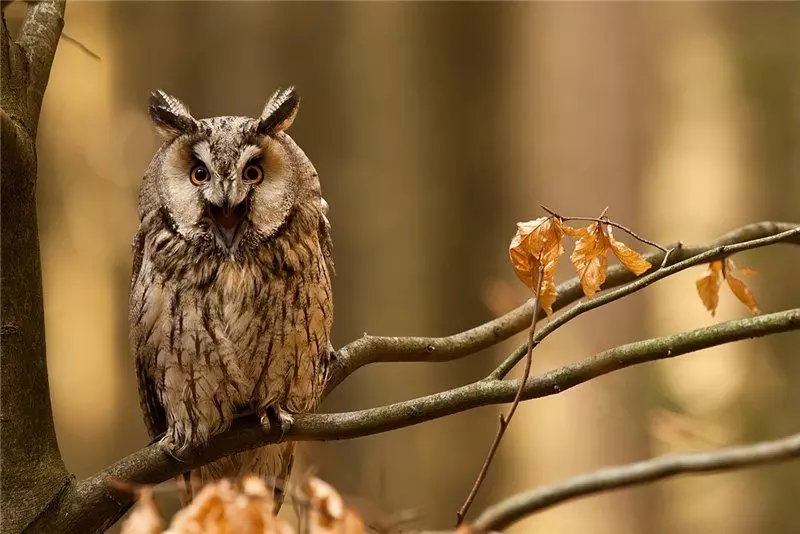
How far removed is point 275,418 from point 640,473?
2.82 feet

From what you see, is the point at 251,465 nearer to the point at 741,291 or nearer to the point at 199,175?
the point at 199,175

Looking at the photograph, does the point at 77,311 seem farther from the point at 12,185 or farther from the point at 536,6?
the point at 12,185

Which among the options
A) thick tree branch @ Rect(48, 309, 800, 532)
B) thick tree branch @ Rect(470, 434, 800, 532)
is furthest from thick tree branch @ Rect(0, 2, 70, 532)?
thick tree branch @ Rect(470, 434, 800, 532)

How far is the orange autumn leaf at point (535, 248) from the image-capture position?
1.43 m

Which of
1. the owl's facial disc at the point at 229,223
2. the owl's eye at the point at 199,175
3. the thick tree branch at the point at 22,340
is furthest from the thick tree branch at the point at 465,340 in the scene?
the thick tree branch at the point at 22,340

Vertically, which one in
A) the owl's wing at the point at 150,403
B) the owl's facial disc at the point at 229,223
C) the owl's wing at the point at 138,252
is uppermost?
the owl's facial disc at the point at 229,223

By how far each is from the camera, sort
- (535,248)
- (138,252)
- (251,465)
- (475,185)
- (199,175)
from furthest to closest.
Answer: (475,185), (251,465), (138,252), (199,175), (535,248)

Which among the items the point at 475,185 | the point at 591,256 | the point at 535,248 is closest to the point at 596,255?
the point at 591,256

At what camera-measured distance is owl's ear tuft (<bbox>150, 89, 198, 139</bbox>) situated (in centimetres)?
179

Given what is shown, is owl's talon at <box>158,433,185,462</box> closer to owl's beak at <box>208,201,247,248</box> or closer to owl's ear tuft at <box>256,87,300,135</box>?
owl's beak at <box>208,201,247,248</box>

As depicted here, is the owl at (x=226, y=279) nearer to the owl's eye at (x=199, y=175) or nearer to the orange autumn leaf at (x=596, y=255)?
the owl's eye at (x=199, y=175)

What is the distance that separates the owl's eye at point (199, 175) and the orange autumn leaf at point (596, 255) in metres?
0.73

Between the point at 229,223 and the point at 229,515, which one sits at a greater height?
the point at 229,223

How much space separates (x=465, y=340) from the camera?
5.99ft
